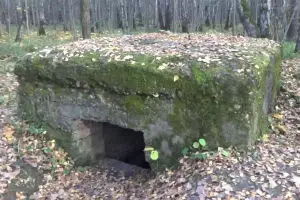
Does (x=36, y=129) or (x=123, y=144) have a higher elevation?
(x=36, y=129)

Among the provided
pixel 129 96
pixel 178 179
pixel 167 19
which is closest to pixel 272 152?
pixel 178 179

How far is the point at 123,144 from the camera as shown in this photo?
29.7 ft

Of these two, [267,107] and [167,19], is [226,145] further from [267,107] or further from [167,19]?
[167,19]

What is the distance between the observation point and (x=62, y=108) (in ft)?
24.3

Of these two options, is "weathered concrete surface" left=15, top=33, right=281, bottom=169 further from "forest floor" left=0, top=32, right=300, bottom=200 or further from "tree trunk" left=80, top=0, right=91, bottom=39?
"tree trunk" left=80, top=0, right=91, bottom=39

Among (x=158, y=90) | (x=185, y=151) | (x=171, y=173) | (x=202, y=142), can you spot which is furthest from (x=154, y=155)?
(x=158, y=90)

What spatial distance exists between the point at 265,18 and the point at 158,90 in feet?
19.2

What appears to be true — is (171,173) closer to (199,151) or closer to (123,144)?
(199,151)

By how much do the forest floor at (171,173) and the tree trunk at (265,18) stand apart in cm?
254

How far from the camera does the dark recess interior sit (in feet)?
28.3

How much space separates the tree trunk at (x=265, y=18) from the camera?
10367 millimetres

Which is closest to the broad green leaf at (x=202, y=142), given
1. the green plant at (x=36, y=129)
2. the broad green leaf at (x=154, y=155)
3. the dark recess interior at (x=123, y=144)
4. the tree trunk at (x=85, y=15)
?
the broad green leaf at (x=154, y=155)

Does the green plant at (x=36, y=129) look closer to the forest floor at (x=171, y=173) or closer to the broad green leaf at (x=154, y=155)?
the forest floor at (x=171, y=173)

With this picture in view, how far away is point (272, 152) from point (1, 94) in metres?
7.35
